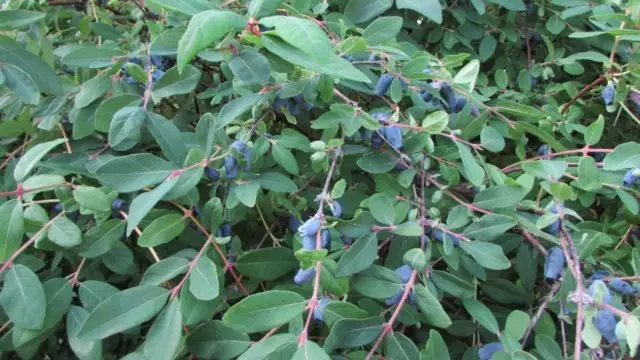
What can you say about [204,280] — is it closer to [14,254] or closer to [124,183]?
[124,183]

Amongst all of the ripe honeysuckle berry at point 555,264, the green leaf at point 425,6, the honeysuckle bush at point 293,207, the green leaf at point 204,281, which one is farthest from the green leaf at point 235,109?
the ripe honeysuckle berry at point 555,264

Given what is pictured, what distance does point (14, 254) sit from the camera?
0.90m

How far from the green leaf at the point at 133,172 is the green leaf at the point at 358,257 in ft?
0.99

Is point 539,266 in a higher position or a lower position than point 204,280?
lower

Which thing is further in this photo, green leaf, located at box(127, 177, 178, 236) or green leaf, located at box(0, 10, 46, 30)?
green leaf, located at box(0, 10, 46, 30)

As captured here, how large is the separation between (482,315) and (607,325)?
0.21 m

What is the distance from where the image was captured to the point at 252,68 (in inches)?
32.2

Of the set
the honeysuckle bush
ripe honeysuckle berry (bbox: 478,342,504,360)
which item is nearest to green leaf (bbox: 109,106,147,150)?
the honeysuckle bush

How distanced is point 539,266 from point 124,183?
0.77 meters

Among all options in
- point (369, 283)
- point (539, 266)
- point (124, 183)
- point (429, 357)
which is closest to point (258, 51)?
point (124, 183)

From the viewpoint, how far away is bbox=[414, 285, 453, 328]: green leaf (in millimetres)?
790

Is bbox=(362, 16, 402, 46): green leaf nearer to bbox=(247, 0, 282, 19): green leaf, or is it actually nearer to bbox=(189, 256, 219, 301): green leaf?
bbox=(247, 0, 282, 19): green leaf

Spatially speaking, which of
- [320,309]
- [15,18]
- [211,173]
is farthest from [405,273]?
[15,18]

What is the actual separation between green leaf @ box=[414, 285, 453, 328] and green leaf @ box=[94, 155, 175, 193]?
42cm
